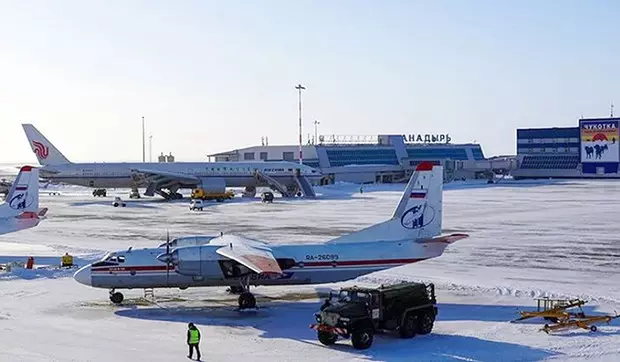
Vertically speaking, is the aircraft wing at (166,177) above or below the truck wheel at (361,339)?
above

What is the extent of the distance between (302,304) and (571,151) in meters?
161

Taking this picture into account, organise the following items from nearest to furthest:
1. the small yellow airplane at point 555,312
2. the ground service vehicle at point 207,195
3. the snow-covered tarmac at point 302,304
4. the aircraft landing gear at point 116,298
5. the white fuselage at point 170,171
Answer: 1. the snow-covered tarmac at point 302,304
2. the small yellow airplane at point 555,312
3. the aircraft landing gear at point 116,298
4. the white fuselage at point 170,171
5. the ground service vehicle at point 207,195

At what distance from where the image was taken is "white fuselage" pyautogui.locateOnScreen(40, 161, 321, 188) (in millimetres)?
93750

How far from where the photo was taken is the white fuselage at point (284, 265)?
98.5ft

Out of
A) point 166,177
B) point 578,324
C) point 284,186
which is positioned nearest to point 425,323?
point 578,324

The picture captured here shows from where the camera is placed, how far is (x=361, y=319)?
78.0ft

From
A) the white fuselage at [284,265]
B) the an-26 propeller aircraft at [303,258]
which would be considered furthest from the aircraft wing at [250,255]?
the white fuselage at [284,265]

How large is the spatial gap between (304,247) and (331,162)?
409ft

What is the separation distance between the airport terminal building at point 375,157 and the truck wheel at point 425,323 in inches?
4178

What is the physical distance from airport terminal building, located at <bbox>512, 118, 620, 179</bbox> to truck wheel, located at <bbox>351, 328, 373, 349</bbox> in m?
135

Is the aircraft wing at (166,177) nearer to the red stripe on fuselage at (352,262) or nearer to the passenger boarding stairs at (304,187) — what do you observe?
the passenger boarding stairs at (304,187)

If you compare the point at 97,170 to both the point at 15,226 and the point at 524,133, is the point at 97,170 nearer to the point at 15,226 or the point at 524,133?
the point at 15,226

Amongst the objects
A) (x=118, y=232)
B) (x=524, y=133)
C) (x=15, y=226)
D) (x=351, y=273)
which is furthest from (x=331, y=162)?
(x=351, y=273)

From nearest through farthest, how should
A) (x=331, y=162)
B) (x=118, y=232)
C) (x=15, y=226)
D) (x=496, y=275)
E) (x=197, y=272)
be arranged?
(x=197, y=272), (x=496, y=275), (x=15, y=226), (x=118, y=232), (x=331, y=162)
